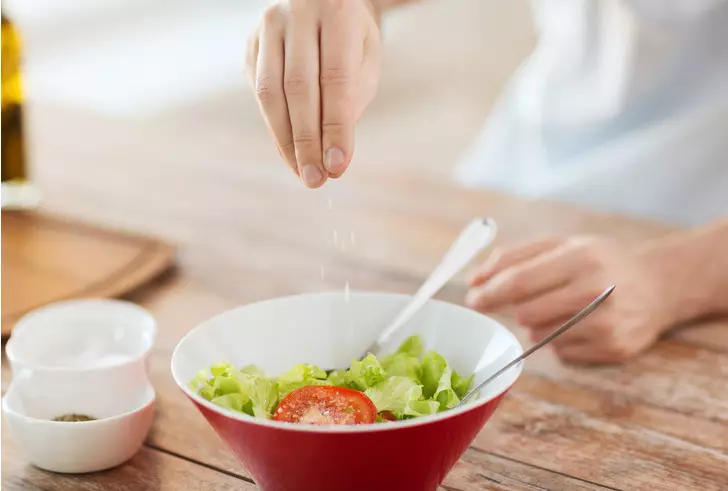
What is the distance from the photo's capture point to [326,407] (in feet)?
2.75

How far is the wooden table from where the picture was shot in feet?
3.15

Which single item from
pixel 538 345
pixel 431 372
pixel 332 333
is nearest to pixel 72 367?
pixel 332 333

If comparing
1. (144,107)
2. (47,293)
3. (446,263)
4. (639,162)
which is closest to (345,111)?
(446,263)

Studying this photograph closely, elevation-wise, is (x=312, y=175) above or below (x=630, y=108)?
above

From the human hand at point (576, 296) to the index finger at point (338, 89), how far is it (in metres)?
0.37

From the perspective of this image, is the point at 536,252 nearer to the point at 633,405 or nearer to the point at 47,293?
the point at 633,405

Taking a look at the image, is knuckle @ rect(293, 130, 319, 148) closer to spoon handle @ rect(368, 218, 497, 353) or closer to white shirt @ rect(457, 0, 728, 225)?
spoon handle @ rect(368, 218, 497, 353)

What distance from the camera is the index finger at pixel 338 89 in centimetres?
92

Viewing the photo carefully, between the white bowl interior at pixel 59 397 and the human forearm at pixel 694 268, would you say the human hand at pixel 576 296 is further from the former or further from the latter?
the white bowl interior at pixel 59 397

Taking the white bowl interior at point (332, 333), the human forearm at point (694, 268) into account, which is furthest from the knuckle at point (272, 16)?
the human forearm at point (694, 268)

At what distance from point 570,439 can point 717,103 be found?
0.95 metres

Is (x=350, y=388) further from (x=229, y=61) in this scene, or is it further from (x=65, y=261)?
(x=229, y=61)

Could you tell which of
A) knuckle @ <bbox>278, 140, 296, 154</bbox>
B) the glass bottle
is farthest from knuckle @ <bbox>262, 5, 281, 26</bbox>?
the glass bottle

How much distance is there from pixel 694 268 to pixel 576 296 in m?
0.25
